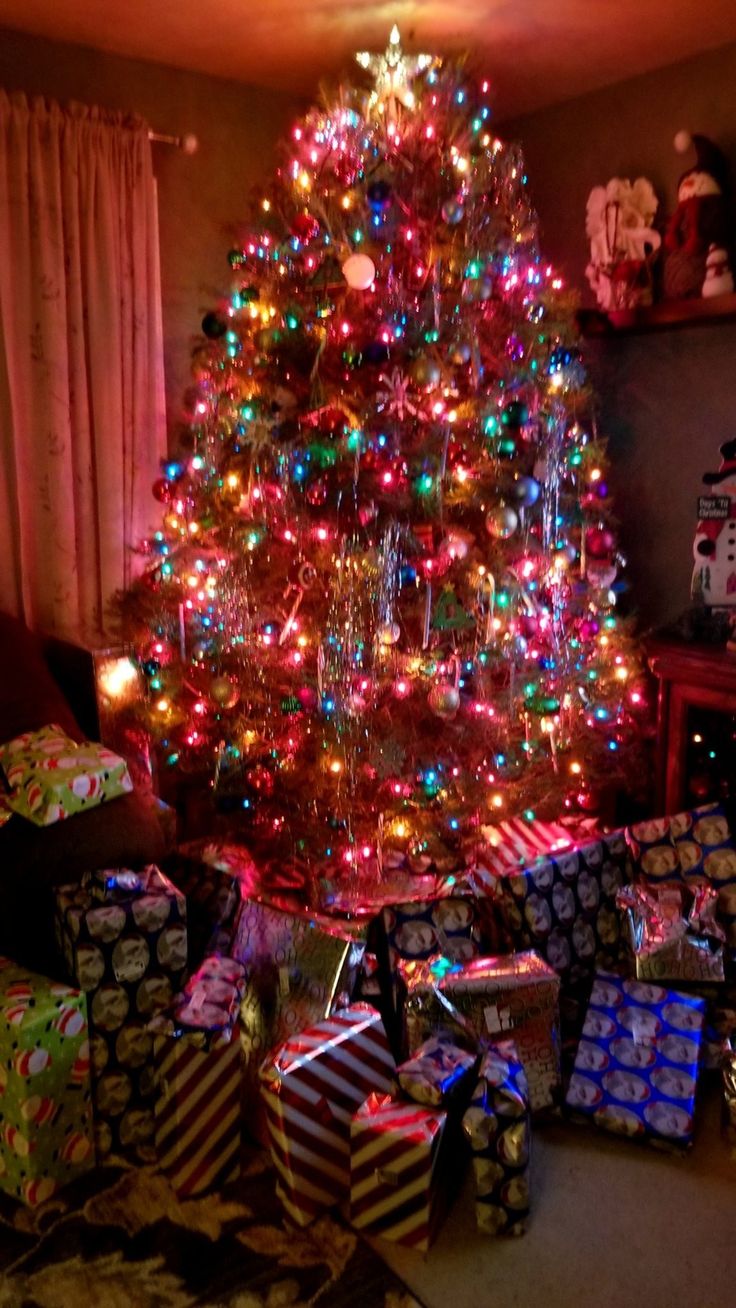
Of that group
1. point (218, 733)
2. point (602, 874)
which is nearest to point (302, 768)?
point (218, 733)

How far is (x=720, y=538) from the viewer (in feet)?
8.61

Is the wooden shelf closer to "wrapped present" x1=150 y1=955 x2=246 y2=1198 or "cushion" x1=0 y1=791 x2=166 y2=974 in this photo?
"cushion" x1=0 y1=791 x2=166 y2=974

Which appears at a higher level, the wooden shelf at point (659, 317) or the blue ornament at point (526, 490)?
the wooden shelf at point (659, 317)

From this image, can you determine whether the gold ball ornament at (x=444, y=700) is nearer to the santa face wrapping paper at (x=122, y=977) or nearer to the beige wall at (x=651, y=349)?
the santa face wrapping paper at (x=122, y=977)

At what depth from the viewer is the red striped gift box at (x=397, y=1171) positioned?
1598 mm

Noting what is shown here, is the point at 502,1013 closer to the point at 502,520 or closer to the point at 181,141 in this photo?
the point at 502,520

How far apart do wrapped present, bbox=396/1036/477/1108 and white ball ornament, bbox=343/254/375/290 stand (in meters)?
1.65

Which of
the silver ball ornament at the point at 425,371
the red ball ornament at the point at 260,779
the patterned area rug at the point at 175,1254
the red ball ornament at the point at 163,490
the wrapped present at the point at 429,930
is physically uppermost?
the silver ball ornament at the point at 425,371

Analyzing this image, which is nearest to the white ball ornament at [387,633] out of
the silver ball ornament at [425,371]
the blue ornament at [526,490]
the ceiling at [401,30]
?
the blue ornament at [526,490]

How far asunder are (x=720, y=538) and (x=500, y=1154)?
5.55ft

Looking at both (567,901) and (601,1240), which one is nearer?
(601,1240)

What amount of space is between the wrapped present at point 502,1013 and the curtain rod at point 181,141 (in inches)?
97.5

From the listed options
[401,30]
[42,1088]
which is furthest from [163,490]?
[42,1088]

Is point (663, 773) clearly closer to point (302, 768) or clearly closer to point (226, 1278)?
point (302, 768)
